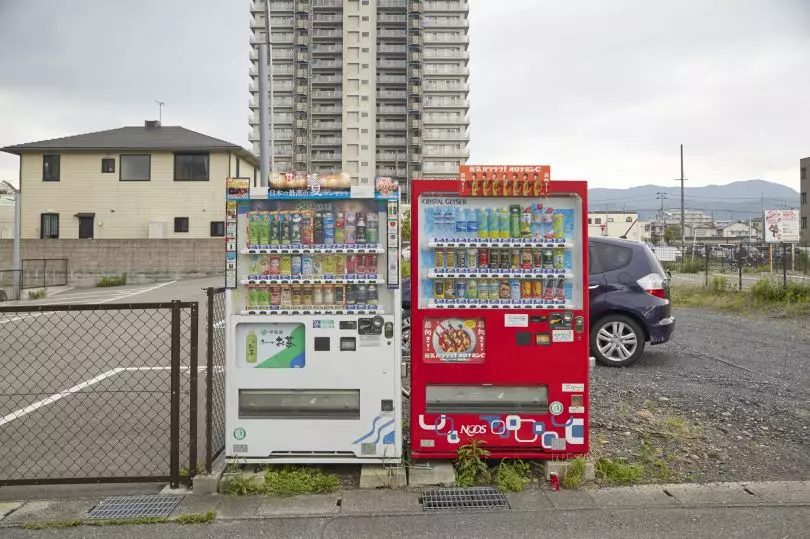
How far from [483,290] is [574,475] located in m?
1.51

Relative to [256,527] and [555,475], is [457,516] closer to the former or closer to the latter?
[555,475]

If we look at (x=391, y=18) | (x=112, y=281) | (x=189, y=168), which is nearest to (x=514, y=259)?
(x=112, y=281)

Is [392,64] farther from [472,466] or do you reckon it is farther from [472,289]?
[472,466]

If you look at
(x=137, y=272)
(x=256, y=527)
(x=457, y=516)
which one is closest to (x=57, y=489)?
(x=256, y=527)

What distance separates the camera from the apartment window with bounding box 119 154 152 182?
3169 cm

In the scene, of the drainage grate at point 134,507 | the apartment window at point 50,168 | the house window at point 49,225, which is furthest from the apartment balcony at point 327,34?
the drainage grate at point 134,507

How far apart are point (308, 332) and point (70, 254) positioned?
27621 mm

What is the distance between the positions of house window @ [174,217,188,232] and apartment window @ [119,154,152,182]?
→ 2.80m

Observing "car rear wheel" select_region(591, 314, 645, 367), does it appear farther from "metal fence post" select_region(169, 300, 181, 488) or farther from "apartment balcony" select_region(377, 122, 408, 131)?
"apartment balcony" select_region(377, 122, 408, 131)

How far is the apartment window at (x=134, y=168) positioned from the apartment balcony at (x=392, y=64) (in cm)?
4395

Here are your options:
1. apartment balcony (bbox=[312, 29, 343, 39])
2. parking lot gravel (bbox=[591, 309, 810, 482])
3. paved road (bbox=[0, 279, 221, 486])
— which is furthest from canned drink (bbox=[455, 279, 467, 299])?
apartment balcony (bbox=[312, 29, 343, 39])

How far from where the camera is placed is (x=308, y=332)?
4477 mm

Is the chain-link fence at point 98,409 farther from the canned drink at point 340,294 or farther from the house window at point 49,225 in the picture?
the house window at point 49,225

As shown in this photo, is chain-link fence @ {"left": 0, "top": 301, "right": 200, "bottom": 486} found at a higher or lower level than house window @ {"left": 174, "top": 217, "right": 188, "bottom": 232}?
lower
